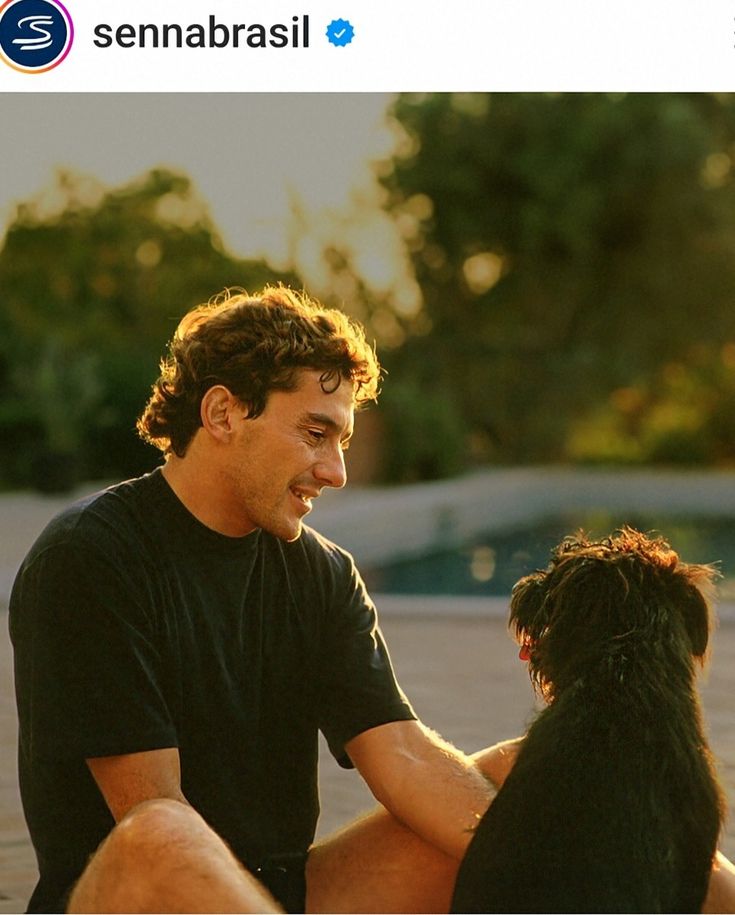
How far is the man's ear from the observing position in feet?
9.60

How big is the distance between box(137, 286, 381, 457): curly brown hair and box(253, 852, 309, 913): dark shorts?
32.8 inches

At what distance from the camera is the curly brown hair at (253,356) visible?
290 centimetres

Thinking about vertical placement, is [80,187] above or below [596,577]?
above

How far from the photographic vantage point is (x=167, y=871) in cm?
244

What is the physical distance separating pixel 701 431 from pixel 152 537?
24791 mm

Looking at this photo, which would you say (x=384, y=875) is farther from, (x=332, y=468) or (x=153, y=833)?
(x=332, y=468)
